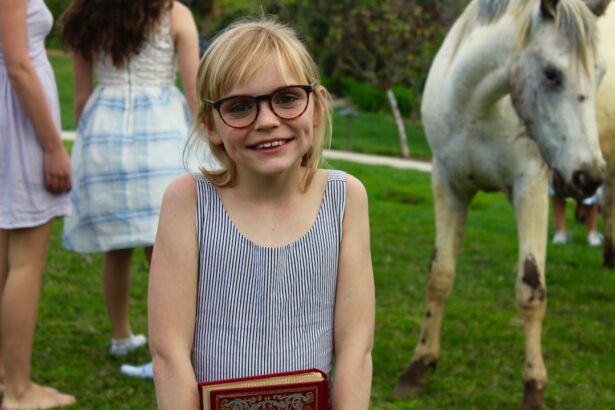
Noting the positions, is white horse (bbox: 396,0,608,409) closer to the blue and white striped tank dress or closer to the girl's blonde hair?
the girl's blonde hair

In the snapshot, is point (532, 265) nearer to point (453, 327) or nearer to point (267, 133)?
point (453, 327)

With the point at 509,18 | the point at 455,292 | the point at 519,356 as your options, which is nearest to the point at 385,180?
the point at 455,292

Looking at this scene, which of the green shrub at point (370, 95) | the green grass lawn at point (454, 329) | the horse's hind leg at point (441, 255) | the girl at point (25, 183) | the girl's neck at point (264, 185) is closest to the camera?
the girl's neck at point (264, 185)

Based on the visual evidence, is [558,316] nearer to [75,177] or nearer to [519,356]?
[519,356]

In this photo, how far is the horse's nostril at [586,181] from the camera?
3730mm

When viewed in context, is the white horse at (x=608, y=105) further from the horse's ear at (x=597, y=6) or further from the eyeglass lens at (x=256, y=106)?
the eyeglass lens at (x=256, y=106)

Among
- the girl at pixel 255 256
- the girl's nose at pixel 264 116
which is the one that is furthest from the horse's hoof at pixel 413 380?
the girl's nose at pixel 264 116

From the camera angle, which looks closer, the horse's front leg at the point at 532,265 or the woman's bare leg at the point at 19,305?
the woman's bare leg at the point at 19,305

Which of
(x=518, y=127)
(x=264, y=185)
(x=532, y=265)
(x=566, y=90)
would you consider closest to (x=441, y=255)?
(x=532, y=265)

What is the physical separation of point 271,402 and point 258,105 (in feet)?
2.21

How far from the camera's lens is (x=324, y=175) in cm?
234

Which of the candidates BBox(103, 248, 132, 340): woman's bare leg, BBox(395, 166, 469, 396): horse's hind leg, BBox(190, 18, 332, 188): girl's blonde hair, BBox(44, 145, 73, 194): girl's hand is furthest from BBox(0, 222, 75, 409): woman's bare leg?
BBox(395, 166, 469, 396): horse's hind leg

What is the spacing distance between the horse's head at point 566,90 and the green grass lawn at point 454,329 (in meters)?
1.21

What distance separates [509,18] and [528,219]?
0.91 m
